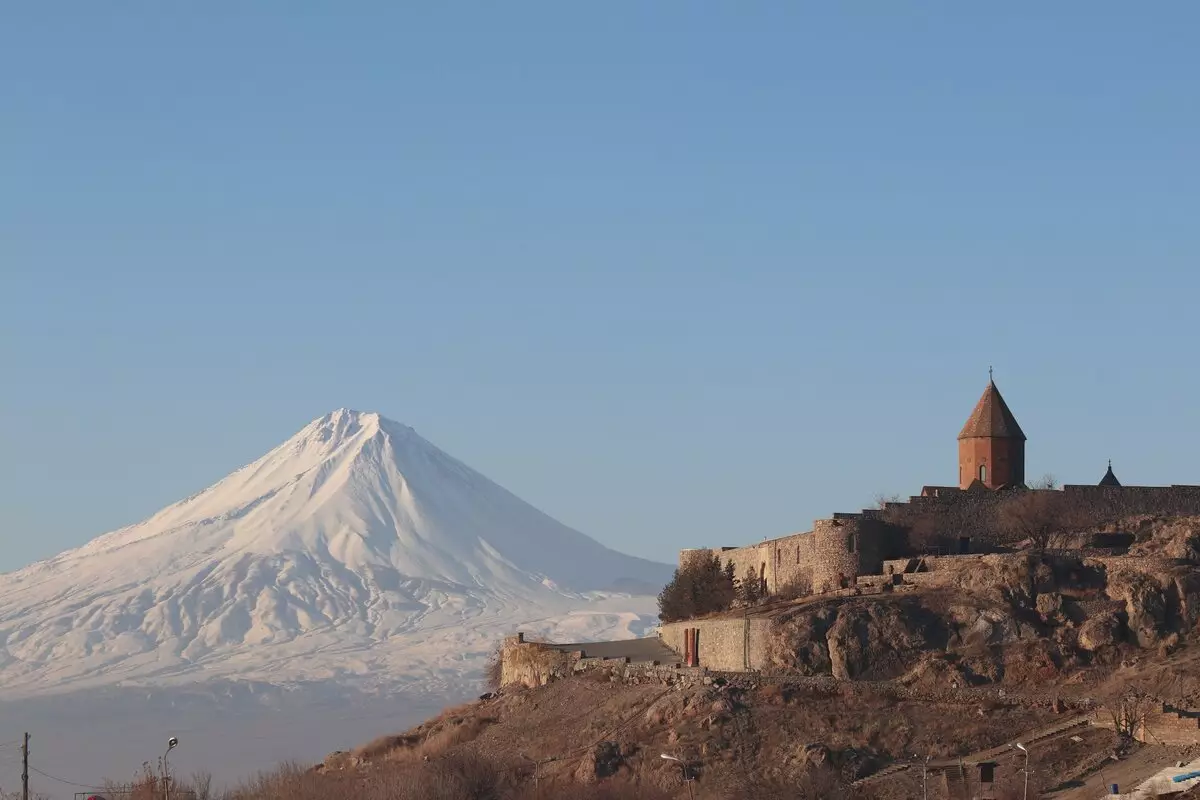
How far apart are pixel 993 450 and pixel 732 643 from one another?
16.4m

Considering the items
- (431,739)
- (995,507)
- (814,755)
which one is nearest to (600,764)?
(814,755)

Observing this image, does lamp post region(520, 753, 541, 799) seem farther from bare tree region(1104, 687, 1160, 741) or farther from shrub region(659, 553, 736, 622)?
bare tree region(1104, 687, 1160, 741)

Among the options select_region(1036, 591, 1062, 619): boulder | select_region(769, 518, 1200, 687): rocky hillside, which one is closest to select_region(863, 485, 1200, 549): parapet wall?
select_region(769, 518, 1200, 687): rocky hillside

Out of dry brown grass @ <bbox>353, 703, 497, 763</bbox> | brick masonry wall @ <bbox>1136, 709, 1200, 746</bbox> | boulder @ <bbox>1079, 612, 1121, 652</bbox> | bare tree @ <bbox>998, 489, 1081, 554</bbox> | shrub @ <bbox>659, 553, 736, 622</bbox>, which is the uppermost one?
bare tree @ <bbox>998, 489, 1081, 554</bbox>

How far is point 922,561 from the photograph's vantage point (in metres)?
74.0

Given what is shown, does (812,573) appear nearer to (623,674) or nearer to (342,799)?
(623,674)

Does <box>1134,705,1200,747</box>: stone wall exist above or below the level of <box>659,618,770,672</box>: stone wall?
below

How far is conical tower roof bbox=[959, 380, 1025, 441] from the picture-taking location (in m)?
83.8

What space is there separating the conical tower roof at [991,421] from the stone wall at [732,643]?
1403cm

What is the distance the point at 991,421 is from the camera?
83938 millimetres

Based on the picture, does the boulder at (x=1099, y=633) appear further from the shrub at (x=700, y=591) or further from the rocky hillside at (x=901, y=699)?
the shrub at (x=700, y=591)

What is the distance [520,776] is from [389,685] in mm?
122900

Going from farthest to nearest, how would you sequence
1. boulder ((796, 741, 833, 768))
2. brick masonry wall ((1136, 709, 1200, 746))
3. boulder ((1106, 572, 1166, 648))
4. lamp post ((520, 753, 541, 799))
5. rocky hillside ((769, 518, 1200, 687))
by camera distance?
1. boulder ((1106, 572, 1166, 648))
2. rocky hillside ((769, 518, 1200, 687))
3. lamp post ((520, 753, 541, 799))
4. boulder ((796, 741, 833, 768))
5. brick masonry wall ((1136, 709, 1200, 746))

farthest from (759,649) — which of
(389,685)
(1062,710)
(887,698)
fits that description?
(389,685)
